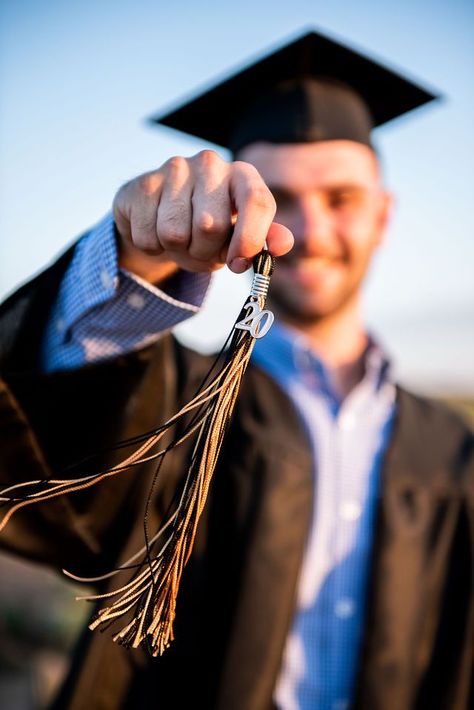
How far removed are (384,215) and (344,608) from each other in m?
1.79

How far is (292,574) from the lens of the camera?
1.78m

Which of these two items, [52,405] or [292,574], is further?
[292,574]

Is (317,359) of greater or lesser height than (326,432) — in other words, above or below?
above

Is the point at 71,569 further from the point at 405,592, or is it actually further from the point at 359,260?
the point at 359,260

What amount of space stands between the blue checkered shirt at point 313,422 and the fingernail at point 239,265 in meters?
0.31

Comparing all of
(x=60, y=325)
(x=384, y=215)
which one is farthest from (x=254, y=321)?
(x=384, y=215)

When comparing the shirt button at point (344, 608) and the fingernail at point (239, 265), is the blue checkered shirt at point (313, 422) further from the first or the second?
the fingernail at point (239, 265)

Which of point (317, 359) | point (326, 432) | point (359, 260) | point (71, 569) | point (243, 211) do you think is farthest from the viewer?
point (359, 260)

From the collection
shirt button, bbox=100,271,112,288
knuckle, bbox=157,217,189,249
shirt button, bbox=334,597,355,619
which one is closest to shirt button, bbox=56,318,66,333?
shirt button, bbox=100,271,112,288

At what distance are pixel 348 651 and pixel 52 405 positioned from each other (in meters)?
1.22

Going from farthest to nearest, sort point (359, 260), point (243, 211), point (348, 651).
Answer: point (359, 260) < point (348, 651) < point (243, 211)

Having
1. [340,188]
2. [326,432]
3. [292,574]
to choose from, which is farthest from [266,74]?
[292,574]

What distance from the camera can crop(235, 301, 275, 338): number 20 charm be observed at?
89cm

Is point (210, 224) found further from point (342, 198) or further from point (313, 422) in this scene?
point (342, 198)
